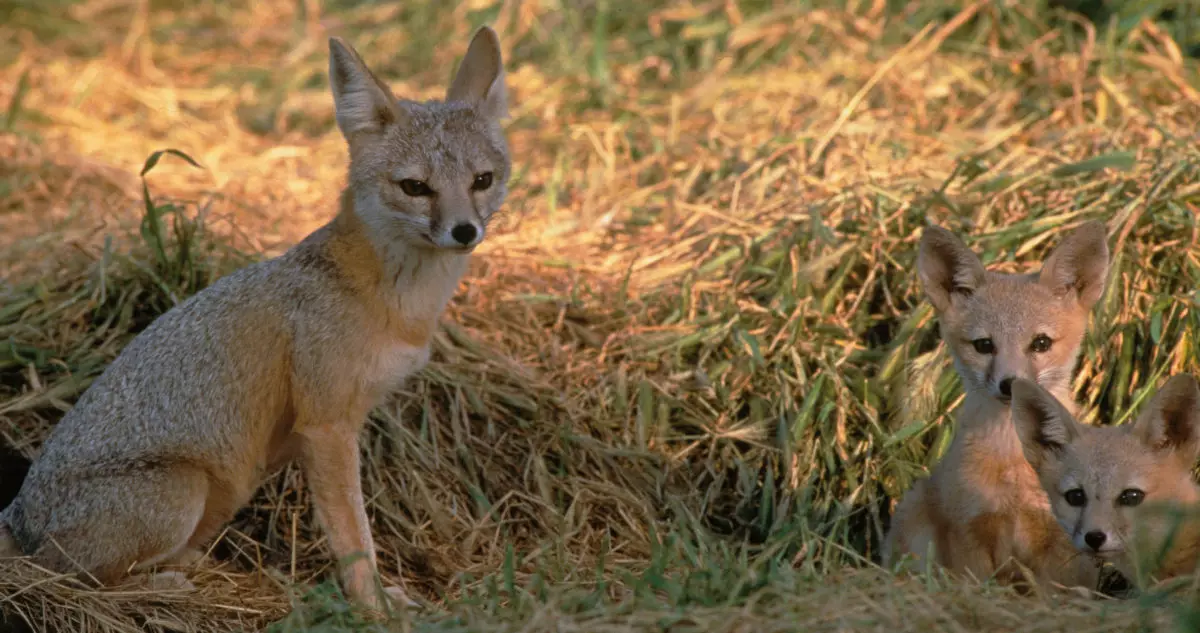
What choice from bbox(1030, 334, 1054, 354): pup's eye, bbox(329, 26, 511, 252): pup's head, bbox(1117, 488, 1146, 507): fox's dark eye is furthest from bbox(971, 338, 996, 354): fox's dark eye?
bbox(329, 26, 511, 252): pup's head

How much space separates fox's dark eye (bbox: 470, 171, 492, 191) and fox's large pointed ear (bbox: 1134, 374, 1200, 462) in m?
2.21

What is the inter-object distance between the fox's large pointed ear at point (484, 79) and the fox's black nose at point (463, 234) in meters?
A: 0.69

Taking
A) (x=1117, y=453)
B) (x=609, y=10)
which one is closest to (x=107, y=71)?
(x=609, y=10)

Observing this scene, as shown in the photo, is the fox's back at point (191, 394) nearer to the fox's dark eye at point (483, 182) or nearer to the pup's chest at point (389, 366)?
the pup's chest at point (389, 366)

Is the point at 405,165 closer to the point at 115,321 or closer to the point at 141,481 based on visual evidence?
the point at 141,481

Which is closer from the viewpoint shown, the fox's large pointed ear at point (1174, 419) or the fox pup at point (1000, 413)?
the fox's large pointed ear at point (1174, 419)

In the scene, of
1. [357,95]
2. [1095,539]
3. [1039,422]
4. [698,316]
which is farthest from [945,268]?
[357,95]

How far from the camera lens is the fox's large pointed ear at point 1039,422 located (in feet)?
13.0

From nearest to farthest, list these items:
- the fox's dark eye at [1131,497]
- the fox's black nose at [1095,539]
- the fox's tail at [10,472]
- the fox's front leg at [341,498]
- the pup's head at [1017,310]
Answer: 1. the fox's black nose at [1095,539]
2. the fox's dark eye at [1131,497]
3. the pup's head at [1017,310]
4. the fox's front leg at [341,498]
5. the fox's tail at [10,472]

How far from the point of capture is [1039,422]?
13.3 feet

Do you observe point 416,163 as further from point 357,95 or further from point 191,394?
point 191,394

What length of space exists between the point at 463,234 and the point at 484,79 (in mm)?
848

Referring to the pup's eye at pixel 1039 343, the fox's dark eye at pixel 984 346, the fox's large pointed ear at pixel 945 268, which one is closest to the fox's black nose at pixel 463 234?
the fox's large pointed ear at pixel 945 268

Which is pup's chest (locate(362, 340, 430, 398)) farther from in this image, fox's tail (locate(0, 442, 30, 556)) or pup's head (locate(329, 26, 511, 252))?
fox's tail (locate(0, 442, 30, 556))
